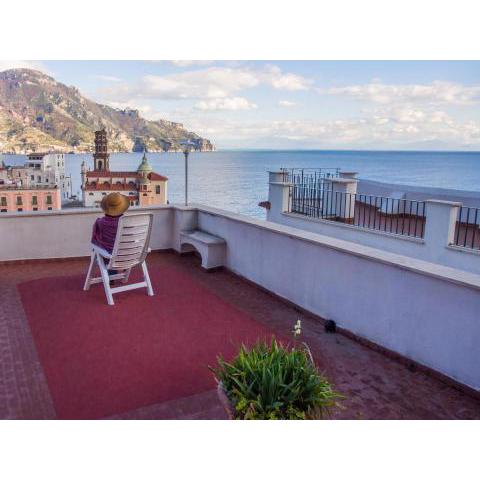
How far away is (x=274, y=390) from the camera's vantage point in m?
2.47

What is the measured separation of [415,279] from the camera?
371 centimetres

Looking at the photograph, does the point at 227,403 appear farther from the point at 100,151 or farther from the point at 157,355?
the point at 100,151

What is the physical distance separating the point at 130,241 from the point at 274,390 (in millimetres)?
3225

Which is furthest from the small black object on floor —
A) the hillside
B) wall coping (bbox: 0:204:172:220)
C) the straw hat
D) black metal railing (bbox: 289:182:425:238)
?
the hillside

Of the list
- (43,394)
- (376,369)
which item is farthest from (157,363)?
(376,369)

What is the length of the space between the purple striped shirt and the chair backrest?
189 mm

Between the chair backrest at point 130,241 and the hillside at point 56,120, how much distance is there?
164ft

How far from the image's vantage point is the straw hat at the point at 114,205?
5.67m

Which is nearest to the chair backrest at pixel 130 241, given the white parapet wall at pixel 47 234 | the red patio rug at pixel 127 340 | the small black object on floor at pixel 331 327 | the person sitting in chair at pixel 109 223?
the person sitting in chair at pixel 109 223

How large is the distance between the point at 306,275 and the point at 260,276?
972 millimetres

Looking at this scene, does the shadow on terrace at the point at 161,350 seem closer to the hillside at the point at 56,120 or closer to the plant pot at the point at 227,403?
the plant pot at the point at 227,403

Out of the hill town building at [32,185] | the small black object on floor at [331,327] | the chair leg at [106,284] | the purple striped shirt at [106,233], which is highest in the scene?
the purple striped shirt at [106,233]

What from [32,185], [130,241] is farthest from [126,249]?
[32,185]
